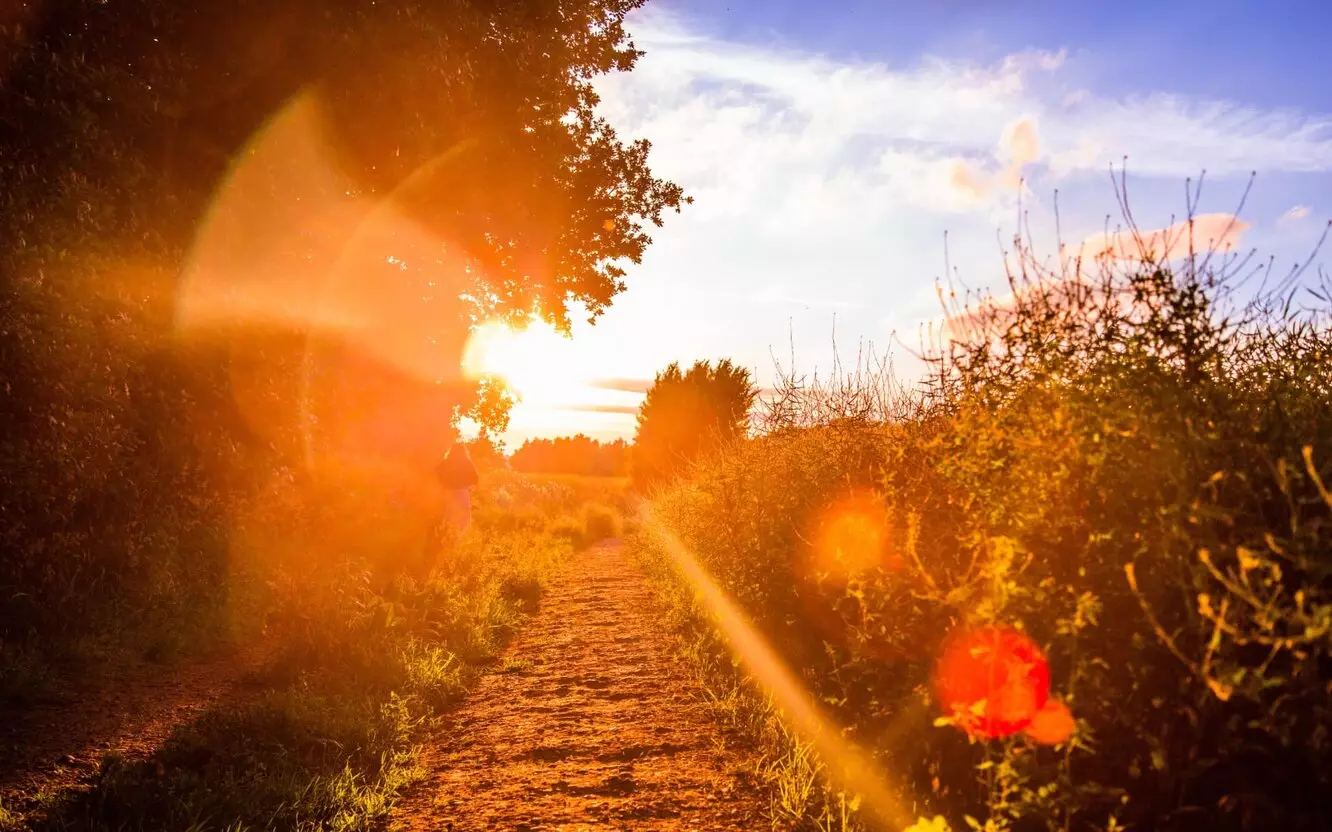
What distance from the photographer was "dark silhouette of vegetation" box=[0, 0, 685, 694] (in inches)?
230

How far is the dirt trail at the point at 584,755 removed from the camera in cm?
438

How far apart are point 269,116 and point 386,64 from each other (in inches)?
53.9

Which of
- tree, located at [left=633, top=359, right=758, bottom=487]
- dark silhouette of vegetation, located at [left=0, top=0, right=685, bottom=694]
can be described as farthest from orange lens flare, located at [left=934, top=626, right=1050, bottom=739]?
tree, located at [left=633, top=359, right=758, bottom=487]

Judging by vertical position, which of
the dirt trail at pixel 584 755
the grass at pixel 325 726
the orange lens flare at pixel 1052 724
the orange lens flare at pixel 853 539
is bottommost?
the dirt trail at pixel 584 755

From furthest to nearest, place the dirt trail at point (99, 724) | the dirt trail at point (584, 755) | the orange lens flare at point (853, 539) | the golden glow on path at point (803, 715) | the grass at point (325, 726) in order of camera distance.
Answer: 1. the orange lens flare at point (853, 539)
2. the dirt trail at point (584, 755)
3. the dirt trail at point (99, 724)
4. the golden glow on path at point (803, 715)
5. the grass at point (325, 726)

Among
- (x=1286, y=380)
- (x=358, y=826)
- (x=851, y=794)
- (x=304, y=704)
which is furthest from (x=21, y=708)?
(x=1286, y=380)

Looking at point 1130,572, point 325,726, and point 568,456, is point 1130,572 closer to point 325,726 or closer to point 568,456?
point 325,726

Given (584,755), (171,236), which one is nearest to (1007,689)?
(584,755)

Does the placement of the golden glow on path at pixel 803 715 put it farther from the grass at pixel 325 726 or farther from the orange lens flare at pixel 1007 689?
the grass at pixel 325 726

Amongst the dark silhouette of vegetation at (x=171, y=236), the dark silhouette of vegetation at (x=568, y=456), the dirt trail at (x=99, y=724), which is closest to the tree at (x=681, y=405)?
the dark silhouette of vegetation at (x=171, y=236)

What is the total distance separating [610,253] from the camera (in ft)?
47.2

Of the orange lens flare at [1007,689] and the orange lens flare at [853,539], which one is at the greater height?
the orange lens flare at [853,539]

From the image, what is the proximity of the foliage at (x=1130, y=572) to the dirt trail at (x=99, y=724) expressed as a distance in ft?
13.8

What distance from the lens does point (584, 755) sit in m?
Answer: 5.26
